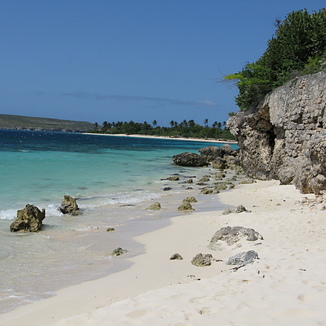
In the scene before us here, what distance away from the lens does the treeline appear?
14362cm

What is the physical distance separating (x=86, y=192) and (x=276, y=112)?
1038 centimetres

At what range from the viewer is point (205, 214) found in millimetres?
11867

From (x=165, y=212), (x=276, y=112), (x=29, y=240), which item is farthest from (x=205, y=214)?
(x=276, y=112)

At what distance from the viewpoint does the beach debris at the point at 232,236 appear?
799 cm

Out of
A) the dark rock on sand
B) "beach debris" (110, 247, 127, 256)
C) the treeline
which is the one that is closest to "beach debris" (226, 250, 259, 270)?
the dark rock on sand

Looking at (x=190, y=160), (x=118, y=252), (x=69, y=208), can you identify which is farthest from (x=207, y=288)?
(x=190, y=160)

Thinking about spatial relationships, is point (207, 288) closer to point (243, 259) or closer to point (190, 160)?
point (243, 259)

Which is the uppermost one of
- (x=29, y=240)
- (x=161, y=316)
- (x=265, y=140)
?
(x=265, y=140)

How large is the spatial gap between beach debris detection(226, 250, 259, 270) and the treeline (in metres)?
131

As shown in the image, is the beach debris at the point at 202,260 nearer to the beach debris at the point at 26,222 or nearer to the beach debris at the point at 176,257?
A: the beach debris at the point at 176,257

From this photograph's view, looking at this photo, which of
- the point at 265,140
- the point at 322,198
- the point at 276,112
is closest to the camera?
the point at 322,198

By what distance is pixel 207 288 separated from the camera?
5.17 meters

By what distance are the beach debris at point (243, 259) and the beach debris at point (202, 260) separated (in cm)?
36

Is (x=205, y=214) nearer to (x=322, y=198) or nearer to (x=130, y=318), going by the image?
(x=322, y=198)
